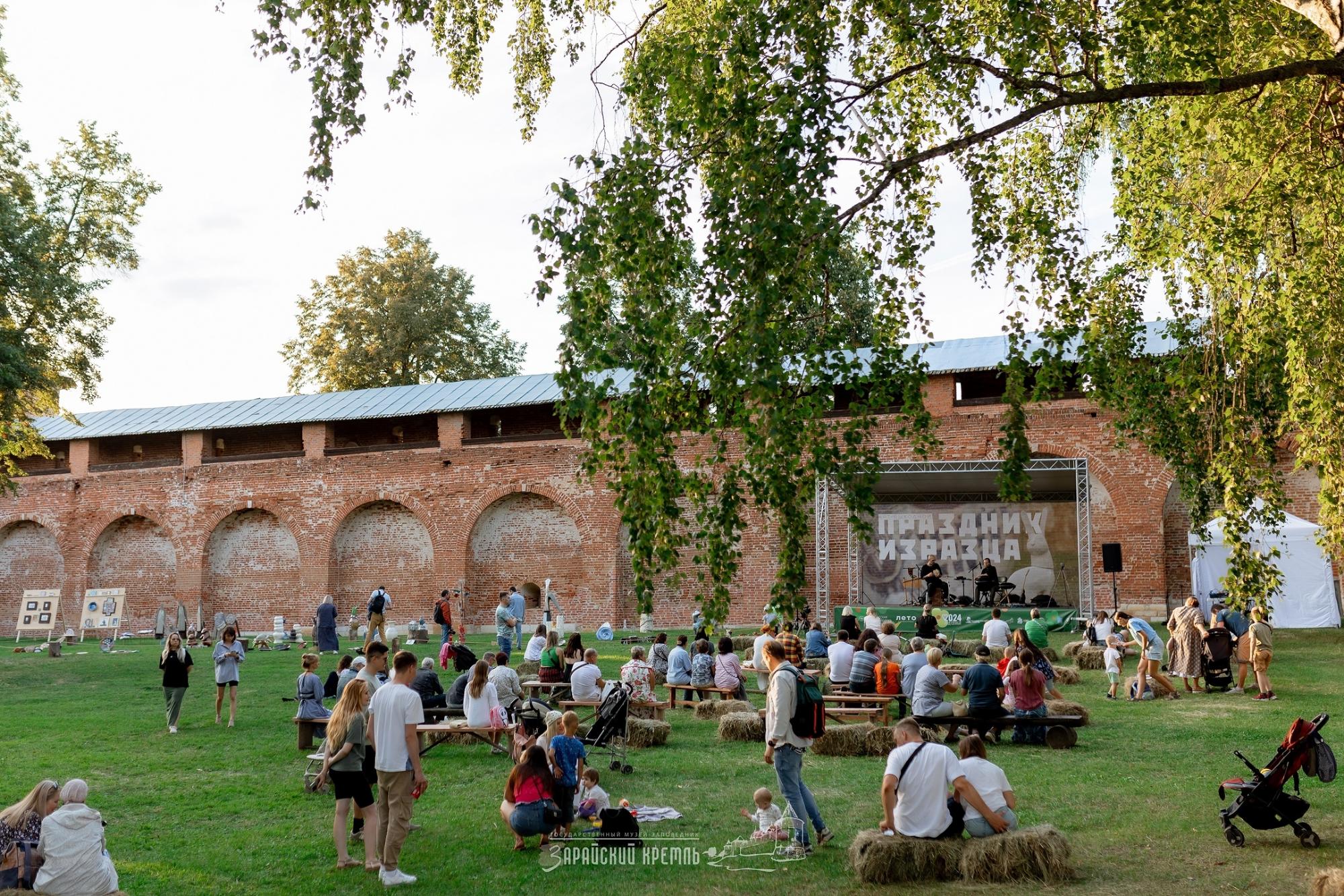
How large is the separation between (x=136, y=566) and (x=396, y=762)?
1116 inches

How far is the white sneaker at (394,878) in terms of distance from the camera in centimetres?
681

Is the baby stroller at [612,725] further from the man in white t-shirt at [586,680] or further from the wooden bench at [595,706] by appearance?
the man in white t-shirt at [586,680]

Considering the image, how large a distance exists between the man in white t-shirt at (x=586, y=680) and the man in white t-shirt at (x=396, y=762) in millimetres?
6170

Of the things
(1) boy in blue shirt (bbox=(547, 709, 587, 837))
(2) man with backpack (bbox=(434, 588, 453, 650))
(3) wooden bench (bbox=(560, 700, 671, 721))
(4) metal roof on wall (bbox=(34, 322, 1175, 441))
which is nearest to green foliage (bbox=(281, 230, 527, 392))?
(4) metal roof on wall (bbox=(34, 322, 1175, 441))

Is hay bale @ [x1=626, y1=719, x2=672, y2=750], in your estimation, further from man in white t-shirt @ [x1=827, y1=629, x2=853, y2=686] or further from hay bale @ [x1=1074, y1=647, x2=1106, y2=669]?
hay bale @ [x1=1074, y1=647, x2=1106, y2=669]

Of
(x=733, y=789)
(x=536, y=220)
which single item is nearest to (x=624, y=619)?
(x=733, y=789)

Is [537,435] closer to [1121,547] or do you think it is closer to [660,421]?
[1121,547]

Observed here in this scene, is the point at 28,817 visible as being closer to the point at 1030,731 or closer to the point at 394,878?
the point at 394,878

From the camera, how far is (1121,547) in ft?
75.9

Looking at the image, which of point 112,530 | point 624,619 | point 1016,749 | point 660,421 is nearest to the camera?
point 660,421

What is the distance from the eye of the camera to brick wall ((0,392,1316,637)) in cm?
2388

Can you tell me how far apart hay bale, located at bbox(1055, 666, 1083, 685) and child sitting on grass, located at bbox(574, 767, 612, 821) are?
9.85m

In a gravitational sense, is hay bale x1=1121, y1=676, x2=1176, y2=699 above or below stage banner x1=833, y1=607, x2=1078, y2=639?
below

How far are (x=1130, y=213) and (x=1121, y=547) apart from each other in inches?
671
